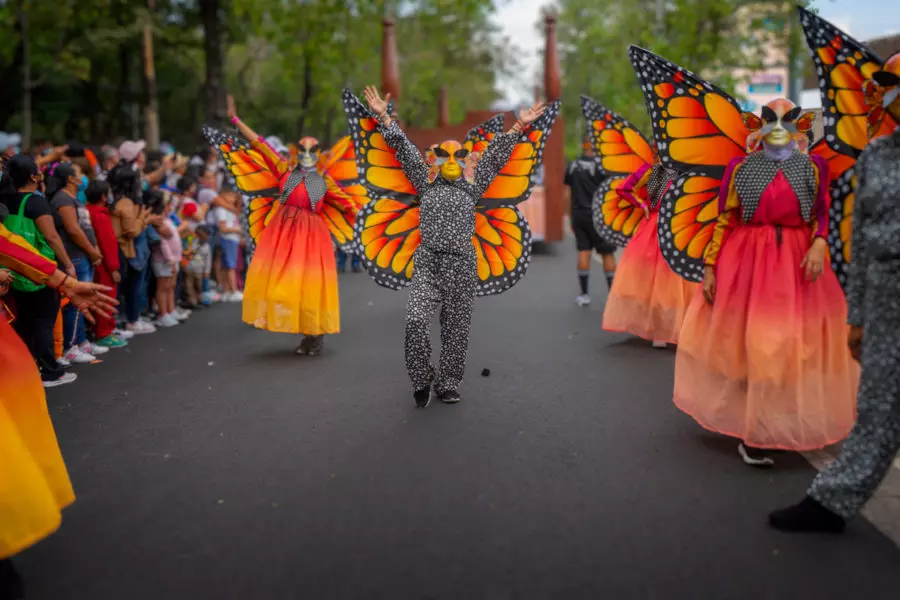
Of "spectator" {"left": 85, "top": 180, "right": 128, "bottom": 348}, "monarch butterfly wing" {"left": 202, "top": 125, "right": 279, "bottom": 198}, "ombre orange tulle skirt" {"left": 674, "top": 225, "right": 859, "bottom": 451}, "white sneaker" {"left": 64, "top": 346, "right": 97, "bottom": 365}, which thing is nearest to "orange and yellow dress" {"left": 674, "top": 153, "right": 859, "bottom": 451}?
"ombre orange tulle skirt" {"left": 674, "top": 225, "right": 859, "bottom": 451}

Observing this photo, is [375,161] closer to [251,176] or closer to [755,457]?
[251,176]

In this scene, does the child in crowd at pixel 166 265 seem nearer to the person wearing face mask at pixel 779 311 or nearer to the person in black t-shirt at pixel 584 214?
the person in black t-shirt at pixel 584 214

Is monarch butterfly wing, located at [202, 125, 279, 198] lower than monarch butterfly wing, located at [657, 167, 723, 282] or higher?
higher

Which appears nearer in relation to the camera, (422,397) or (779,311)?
(779,311)

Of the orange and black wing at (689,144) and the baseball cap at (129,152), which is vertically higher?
the baseball cap at (129,152)

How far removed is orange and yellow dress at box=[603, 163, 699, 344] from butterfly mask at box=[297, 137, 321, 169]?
3073mm

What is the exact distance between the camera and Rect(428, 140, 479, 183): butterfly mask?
251 inches

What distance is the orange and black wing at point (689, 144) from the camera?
5316 millimetres

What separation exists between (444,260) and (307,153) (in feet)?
8.93

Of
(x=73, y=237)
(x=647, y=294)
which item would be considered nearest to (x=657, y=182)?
(x=647, y=294)

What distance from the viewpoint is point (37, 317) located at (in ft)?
23.4

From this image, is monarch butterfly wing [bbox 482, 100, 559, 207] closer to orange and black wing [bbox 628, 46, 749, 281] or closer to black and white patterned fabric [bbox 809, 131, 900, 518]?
orange and black wing [bbox 628, 46, 749, 281]

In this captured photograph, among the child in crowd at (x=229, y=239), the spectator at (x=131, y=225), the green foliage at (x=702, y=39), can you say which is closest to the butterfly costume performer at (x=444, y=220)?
the spectator at (x=131, y=225)

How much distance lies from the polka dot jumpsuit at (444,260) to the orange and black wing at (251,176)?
2777mm
